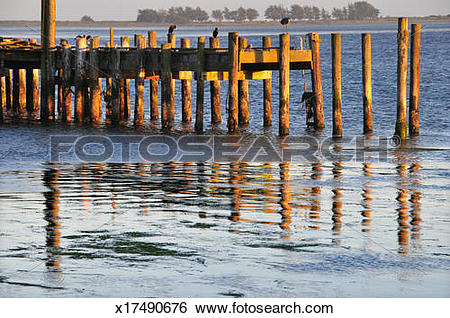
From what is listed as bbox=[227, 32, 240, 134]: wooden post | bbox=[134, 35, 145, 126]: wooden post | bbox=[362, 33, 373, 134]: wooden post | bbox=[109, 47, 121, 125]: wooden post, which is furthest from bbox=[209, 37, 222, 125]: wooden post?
bbox=[362, 33, 373, 134]: wooden post

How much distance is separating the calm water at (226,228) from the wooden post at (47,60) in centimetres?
932

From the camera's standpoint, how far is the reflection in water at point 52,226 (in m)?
13.3

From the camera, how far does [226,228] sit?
16031 mm

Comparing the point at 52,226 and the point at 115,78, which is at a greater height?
the point at 115,78

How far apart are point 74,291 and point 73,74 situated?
2532cm

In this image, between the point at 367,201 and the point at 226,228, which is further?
the point at 367,201

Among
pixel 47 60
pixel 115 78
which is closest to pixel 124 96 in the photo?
pixel 47 60

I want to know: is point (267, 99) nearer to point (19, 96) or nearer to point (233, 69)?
point (233, 69)

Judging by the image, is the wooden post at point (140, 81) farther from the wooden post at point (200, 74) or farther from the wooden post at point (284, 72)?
the wooden post at point (284, 72)

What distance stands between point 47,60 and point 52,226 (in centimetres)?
2148

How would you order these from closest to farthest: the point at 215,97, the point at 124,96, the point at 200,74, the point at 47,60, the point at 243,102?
the point at 200,74, the point at 243,102, the point at 47,60, the point at 215,97, the point at 124,96

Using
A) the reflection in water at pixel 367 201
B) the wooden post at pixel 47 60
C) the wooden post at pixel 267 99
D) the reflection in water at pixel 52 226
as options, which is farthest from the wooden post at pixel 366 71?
the reflection in water at pixel 52 226

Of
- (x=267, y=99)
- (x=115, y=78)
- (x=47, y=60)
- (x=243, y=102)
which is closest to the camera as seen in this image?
(x=115, y=78)
